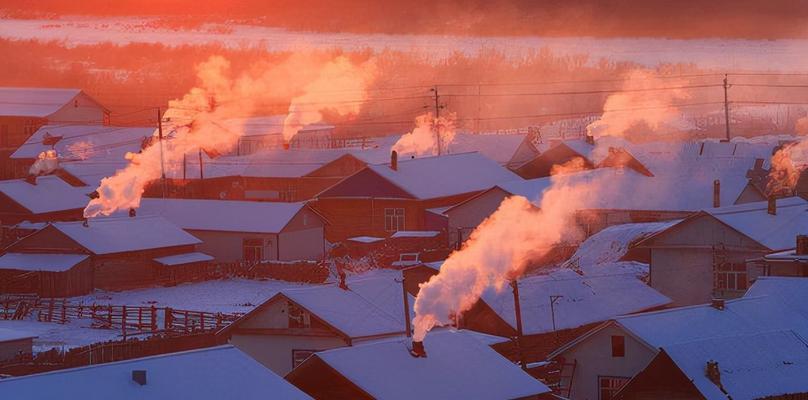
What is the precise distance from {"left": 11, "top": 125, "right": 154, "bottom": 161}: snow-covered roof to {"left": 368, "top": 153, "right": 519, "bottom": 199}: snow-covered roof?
1739cm

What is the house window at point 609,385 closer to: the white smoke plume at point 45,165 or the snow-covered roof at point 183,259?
the snow-covered roof at point 183,259

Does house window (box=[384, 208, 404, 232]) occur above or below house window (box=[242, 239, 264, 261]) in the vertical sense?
above

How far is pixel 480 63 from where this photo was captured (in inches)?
4811

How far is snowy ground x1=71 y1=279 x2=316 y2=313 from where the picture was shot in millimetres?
39594

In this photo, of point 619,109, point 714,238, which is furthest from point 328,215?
point 619,109

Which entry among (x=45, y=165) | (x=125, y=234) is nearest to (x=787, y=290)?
(x=125, y=234)

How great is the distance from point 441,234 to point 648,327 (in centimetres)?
2286

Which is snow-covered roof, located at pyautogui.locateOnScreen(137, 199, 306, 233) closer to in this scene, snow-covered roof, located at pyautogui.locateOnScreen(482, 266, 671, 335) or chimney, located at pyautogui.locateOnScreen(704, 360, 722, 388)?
snow-covered roof, located at pyautogui.locateOnScreen(482, 266, 671, 335)

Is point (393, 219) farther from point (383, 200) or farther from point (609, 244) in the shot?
point (609, 244)

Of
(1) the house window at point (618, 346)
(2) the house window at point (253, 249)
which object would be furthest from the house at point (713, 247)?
(2) the house window at point (253, 249)

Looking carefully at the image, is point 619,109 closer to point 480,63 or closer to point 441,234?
point 480,63

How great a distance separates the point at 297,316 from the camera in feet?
96.1

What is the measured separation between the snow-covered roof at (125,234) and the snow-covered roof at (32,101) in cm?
2989

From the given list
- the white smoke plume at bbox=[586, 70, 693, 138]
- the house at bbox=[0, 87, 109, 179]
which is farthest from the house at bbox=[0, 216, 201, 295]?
the white smoke plume at bbox=[586, 70, 693, 138]
